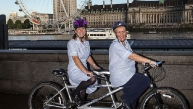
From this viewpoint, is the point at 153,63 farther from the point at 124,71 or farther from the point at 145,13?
the point at 145,13

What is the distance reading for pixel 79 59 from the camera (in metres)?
3.33

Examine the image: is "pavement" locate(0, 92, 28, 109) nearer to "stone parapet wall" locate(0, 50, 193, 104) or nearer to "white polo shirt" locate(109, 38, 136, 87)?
"stone parapet wall" locate(0, 50, 193, 104)

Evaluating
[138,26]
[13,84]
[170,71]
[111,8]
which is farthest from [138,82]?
[111,8]

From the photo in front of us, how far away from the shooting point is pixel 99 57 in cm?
437

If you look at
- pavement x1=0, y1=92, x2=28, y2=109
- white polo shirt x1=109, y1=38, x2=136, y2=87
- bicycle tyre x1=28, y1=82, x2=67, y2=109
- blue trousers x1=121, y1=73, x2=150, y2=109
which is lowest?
pavement x1=0, y1=92, x2=28, y2=109

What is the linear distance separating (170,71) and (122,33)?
1399 millimetres

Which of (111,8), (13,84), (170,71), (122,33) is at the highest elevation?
(111,8)

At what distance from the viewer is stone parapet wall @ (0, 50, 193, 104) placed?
405cm

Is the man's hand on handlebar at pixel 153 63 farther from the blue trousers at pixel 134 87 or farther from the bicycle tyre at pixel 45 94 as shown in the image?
the bicycle tyre at pixel 45 94

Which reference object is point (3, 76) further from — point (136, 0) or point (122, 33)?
point (136, 0)

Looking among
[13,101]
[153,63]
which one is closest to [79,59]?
[153,63]

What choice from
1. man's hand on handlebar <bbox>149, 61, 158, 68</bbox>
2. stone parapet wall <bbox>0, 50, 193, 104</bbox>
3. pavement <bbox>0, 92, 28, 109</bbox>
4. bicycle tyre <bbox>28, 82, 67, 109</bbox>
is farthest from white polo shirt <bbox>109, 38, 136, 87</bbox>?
pavement <bbox>0, 92, 28, 109</bbox>

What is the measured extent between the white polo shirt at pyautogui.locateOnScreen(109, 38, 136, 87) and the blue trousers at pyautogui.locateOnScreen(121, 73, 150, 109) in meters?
0.05

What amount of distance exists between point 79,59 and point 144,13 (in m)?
98.3
